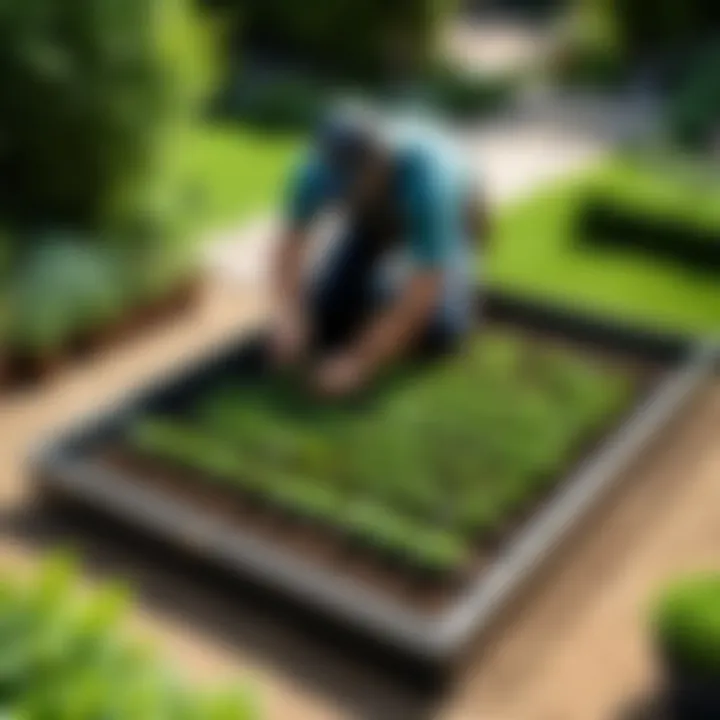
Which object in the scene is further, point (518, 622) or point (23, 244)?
point (23, 244)

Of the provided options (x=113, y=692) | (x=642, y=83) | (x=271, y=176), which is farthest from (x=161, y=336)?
(x=642, y=83)

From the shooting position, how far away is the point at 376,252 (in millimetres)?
6121

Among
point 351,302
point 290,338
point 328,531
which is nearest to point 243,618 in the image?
point 328,531

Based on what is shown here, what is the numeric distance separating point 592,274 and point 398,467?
314 centimetres

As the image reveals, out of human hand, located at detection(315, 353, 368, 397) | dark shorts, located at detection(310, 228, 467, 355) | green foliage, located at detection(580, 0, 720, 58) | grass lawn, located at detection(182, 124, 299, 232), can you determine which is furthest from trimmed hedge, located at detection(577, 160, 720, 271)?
green foliage, located at detection(580, 0, 720, 58)

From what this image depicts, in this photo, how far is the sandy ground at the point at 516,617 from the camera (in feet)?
14.3

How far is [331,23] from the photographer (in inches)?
518

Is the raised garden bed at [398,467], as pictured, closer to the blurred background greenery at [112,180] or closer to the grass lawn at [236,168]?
the blurred background greenery at [112,180]

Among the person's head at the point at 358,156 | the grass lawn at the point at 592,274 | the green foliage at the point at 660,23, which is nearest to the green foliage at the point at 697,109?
the green foliage at the point at 660,23

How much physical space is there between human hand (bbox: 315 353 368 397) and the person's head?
2.67ft

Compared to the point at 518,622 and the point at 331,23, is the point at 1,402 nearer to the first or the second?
the point at 518,622

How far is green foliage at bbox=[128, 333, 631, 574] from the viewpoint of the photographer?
5.00 m

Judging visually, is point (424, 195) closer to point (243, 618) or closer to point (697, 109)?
point (243, 618)

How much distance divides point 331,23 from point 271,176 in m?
3.76
